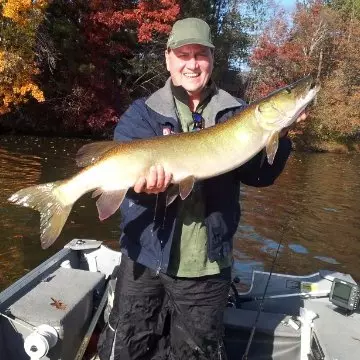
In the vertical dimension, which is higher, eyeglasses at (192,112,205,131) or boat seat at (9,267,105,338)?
eyeglasses at (192,112,205,131)

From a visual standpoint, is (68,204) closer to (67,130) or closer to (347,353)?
(347,353)

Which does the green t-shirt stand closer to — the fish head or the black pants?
the black pants

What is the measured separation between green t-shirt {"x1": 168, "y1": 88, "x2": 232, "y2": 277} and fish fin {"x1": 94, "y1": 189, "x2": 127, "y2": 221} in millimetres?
342

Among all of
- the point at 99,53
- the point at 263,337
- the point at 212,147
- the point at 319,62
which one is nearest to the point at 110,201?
the point at 212,147

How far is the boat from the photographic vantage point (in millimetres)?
2932

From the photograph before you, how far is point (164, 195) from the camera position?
2771 millimetres

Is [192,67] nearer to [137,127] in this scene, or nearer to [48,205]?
[137,127]

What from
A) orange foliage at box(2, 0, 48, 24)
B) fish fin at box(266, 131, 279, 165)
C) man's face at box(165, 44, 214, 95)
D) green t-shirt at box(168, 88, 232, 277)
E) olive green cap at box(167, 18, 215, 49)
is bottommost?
green t-shirt at box(168, 88, 232, 277)

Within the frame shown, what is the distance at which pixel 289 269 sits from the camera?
7000 mm

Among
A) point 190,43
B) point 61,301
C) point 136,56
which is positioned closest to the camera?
point 190,43

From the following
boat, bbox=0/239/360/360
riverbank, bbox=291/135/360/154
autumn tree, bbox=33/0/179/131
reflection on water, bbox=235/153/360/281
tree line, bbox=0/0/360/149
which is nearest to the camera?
boat, bbox=0/239/360/360

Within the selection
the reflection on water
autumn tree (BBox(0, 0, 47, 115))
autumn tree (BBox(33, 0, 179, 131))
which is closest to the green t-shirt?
the reflection on water

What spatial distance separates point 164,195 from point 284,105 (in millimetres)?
857

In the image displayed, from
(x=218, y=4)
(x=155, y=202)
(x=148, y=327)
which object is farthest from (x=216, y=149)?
(x=218, y=4)
